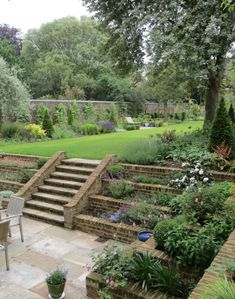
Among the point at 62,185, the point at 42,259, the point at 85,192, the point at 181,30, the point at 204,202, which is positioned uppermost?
the point at 181,30

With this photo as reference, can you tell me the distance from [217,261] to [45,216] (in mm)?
4899

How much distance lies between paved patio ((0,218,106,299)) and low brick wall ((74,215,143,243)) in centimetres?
17

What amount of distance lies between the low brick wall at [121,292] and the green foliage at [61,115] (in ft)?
54.3

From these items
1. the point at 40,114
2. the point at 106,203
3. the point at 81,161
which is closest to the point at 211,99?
the point at 81,161

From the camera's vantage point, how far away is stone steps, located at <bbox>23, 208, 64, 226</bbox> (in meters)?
7.59

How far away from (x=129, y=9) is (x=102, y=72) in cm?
2526

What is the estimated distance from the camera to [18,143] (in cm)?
1584

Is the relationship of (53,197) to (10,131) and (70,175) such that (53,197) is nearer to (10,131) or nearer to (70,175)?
(70,175)

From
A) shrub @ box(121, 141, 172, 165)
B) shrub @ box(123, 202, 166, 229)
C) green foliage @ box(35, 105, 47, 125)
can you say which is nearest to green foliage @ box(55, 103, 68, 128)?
green foliage @ box(35, 105, 47, 125)

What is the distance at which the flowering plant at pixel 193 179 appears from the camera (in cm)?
716

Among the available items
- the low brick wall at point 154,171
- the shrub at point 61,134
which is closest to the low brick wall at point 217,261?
the low brick wall at point 154,171

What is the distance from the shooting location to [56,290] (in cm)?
448

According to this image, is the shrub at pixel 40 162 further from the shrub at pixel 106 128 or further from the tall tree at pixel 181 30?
the shrub at pixel 106 128

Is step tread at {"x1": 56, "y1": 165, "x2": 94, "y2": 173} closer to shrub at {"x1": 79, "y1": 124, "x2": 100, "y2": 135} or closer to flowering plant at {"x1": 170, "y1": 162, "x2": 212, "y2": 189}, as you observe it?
flowering plant at {"x1": 170, "y1": 162, "x2": 212, "y2": 189}
